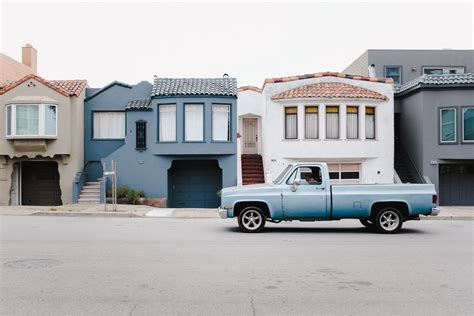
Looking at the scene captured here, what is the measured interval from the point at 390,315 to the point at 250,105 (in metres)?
24.3

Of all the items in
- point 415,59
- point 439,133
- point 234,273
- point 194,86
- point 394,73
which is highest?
point 415,59

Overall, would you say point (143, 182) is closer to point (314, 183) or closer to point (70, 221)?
point (70, 221)

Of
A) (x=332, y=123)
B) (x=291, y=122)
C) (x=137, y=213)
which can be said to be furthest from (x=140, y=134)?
(x=332, y=123)

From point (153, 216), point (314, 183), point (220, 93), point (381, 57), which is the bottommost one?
point (153, 216)

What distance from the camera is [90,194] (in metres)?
25.6

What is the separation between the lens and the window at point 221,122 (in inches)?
1022

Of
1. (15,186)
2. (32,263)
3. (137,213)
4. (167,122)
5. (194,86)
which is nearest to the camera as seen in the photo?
(32,263)

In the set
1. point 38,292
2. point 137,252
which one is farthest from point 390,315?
point 137,252

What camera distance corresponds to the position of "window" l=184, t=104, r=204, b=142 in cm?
2580

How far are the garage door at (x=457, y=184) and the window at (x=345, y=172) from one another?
443cm

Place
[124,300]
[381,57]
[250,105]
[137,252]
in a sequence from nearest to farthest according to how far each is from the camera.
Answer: [124,300]
[137,252]
[250,105]
[381,57]

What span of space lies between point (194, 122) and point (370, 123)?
8.97 metres

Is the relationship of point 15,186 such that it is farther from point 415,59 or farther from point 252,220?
point 415,59

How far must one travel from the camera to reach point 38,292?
7242mm
